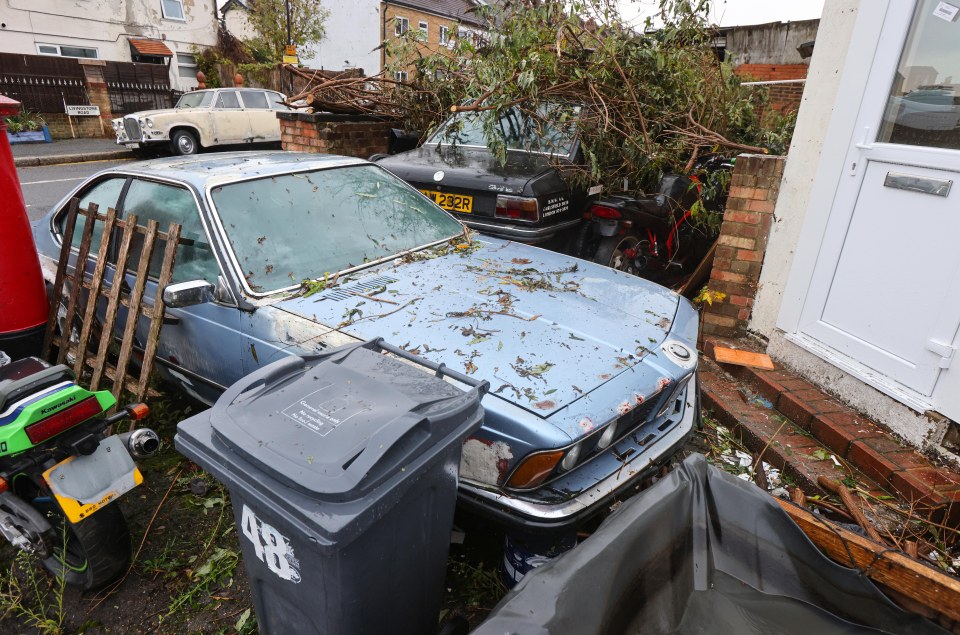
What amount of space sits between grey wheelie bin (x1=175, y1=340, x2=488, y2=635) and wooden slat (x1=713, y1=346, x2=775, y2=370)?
2566 millimetres

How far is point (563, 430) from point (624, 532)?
0.42 meters

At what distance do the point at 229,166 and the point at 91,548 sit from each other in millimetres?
2053

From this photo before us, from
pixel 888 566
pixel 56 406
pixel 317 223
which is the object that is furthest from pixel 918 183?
pixel 56 406

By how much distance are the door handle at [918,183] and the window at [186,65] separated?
25243mm

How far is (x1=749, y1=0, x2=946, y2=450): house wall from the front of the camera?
2.95 metres

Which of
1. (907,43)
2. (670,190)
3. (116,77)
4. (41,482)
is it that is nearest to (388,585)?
Result: (41,482)

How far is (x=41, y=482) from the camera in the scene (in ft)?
7.03

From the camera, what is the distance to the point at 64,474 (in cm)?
215

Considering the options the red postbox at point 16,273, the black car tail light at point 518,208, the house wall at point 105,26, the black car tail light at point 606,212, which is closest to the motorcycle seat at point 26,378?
the red postbox at point 16,273

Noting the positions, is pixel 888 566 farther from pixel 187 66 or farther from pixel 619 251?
pixel 187 66

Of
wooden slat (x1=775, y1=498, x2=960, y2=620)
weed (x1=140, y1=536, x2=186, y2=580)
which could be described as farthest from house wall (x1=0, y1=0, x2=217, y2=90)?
wooden slat (x1=775, y1=498, x2=960, y2=620)

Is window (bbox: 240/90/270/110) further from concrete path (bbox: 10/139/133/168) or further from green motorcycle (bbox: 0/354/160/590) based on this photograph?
green motorcycle (bbox: 0/354/160/590)

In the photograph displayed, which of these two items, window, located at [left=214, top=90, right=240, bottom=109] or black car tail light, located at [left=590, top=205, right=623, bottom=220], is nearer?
black car tail light, located at [left=590, top=205, right=623, bottom=220]

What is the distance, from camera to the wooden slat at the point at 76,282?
335cm
